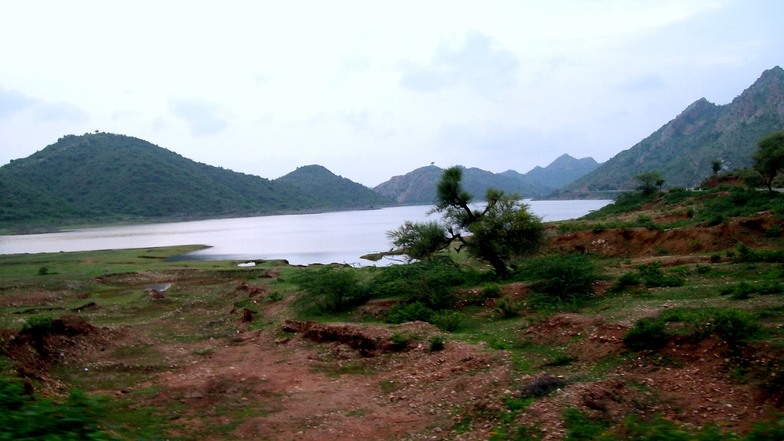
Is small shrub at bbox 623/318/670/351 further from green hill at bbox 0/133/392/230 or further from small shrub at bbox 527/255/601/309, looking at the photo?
green hill at bbox 0/133/392/230

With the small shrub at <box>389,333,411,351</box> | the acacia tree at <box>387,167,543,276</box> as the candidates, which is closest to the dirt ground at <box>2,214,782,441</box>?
the small shrub at <box>389,333,411,351</box>

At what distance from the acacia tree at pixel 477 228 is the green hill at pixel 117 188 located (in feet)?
390

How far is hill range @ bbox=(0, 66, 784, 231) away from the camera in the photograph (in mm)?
114625

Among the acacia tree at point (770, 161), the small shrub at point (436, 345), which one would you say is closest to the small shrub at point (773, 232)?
the acacia tree at point (770, 161)

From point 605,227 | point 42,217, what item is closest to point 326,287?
point 605,227

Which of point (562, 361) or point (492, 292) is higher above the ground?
point (492, 292)

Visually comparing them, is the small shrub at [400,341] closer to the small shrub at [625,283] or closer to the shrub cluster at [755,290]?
the small shrub at [625,283]

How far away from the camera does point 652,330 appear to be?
11.1 m

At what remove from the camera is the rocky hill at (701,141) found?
106500mm

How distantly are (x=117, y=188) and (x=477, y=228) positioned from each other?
482 ft

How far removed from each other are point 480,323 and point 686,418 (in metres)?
9.20

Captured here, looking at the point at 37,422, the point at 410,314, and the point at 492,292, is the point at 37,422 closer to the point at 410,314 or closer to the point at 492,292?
the point at 410,314

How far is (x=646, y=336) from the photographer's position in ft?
36.8

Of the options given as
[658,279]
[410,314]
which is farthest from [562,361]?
[658,279]
